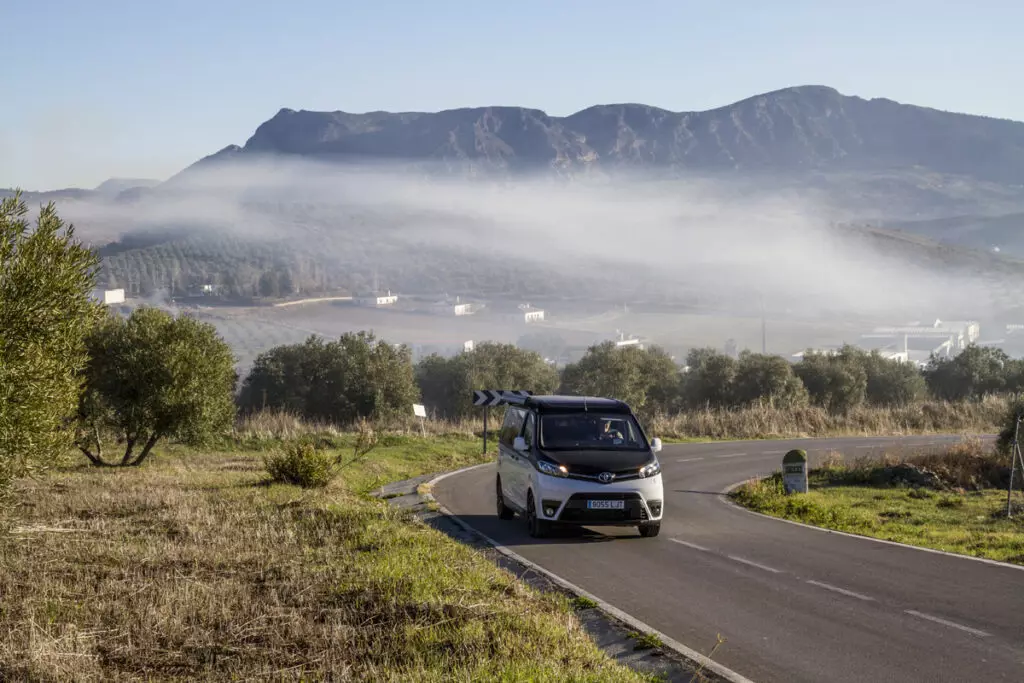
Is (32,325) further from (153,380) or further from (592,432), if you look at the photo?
(153,380)

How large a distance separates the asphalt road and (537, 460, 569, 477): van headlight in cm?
106

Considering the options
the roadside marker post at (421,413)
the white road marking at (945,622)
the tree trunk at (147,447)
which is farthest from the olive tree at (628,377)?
the white road marking at (945,622)

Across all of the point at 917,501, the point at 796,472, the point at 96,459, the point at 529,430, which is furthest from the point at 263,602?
the point at 96,459

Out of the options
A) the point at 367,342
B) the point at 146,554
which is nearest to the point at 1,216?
the point at 146,554

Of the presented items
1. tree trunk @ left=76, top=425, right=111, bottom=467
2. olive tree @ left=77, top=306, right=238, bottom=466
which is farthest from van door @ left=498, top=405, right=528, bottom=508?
tree trunk @ left=76, top=425, right=111, bottom=467

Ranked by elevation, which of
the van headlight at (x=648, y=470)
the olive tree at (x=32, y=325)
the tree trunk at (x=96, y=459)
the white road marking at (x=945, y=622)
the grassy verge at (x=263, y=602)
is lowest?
the tree trunk at (x=96, y=459)

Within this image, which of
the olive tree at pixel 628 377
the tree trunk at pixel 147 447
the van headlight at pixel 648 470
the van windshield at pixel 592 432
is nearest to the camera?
the van headlight at pixel 648 470

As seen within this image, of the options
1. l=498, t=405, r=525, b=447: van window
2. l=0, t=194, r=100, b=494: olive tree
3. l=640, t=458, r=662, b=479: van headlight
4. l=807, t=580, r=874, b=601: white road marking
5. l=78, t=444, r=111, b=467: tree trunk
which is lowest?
l=78, t=444, r=111, b=467: tree trunk

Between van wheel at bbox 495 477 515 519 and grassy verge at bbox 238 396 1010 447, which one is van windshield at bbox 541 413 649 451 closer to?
van wheel at bbox 495 477 515 519

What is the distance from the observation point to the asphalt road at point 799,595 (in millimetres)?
8234

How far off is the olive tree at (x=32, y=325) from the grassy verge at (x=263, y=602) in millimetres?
1384

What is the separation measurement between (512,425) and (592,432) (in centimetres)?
216

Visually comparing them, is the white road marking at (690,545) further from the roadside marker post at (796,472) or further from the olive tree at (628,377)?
the olive tree at (628,377)

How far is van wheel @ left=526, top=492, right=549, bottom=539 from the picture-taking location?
15.4 metres
